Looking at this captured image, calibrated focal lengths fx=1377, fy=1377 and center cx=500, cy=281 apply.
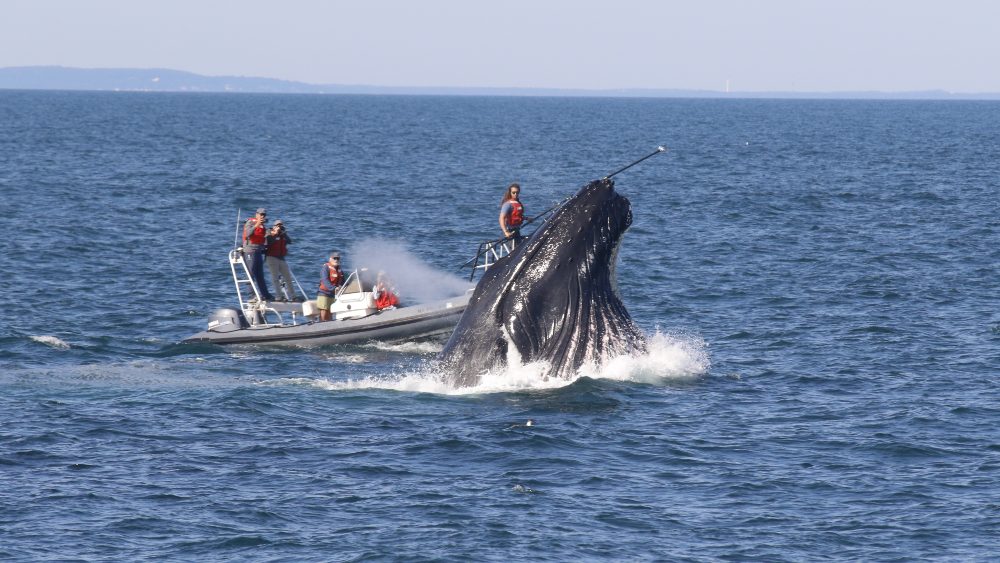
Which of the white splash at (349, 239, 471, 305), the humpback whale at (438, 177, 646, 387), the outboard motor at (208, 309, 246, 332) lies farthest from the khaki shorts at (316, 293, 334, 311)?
the humpback whale at (438, 177, 646, 387)

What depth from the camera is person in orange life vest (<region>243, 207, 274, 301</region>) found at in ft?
93.8

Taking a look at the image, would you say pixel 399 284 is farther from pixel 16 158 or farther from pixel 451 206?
pixel 16 158

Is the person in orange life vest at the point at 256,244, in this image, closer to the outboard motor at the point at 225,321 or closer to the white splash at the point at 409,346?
the outboard motor at the point at 225,321

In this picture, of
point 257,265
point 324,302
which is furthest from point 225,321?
point 324,302

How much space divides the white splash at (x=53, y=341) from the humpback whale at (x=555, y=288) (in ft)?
36.9

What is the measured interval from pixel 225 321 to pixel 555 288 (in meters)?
11.5

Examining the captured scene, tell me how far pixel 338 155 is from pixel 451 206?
37861 millimetres

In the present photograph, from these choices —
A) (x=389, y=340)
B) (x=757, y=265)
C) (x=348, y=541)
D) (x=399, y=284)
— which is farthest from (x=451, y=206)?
(x=348, y=541)

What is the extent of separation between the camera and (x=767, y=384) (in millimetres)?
24016

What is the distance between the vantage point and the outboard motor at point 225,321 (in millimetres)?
28359

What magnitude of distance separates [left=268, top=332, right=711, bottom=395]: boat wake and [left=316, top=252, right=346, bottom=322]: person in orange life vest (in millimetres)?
4412

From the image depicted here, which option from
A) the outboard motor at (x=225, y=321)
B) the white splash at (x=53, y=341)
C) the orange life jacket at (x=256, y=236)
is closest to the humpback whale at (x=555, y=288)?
the outboard motor at (x=225, y=321)

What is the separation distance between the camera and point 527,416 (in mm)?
20094

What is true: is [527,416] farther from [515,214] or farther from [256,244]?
[256,244]
